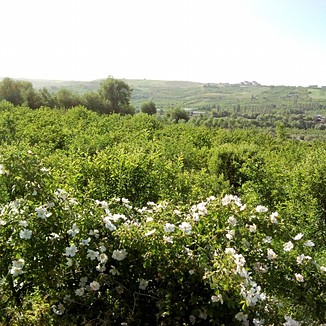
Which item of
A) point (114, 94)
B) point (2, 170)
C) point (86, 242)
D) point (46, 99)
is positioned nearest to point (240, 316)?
point (86, 242)

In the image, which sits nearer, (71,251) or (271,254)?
(71,251)

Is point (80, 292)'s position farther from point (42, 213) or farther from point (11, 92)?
point (11, 92)

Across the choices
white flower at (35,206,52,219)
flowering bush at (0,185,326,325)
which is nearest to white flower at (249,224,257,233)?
flowering bush at (0,185,326,325)

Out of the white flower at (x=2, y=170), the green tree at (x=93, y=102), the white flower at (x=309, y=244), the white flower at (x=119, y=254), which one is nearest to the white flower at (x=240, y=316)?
the white flower at (x=309, y=244)

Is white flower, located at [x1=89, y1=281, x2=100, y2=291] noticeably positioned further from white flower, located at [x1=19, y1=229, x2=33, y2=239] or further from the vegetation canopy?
white flower, located at [x1=19, y1=229, x2=33, y2=239]

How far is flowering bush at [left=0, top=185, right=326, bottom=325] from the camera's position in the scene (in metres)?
3.64

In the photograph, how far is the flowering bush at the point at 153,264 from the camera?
3637 mm

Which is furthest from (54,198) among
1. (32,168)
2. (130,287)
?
(130,287)

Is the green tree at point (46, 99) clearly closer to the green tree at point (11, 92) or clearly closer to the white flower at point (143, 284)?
the green tree at point (11, 92)

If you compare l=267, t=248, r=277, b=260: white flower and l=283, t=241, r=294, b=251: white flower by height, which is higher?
l=283, t=241, r=294, b=251: white flower

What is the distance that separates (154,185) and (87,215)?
456 centimetres

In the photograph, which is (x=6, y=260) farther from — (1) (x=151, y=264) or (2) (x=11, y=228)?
(1) (x=151, y=264)

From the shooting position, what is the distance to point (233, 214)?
13.2 feet

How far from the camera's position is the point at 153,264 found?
3900 millimetres
